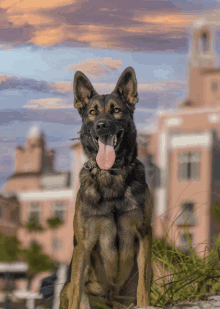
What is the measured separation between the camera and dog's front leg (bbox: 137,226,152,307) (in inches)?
116

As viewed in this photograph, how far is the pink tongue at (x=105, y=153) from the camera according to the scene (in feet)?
9.45

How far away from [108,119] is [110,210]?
0.60 meters

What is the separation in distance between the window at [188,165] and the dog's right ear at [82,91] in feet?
71.8

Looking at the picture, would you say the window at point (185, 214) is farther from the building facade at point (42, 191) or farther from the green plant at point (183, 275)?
the building facade at point (42, 191)

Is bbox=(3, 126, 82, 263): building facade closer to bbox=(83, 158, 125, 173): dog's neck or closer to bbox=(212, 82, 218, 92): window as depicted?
bbox=(212, 82, 218, 92): window

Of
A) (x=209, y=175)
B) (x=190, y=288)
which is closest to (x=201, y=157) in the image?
(x=209, y=175)

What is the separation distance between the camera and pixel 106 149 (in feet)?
9.48

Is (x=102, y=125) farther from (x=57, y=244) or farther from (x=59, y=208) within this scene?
(x=59, y=208)

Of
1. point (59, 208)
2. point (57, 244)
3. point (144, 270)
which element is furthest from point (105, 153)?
point (59, 208)

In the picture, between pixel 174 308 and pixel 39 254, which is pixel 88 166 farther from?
pixel 39 254

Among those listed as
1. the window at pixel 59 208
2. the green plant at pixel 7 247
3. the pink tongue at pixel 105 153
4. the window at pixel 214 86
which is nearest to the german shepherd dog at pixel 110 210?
the pink tongue at pixel 105 153

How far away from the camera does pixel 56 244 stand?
23.6 meters

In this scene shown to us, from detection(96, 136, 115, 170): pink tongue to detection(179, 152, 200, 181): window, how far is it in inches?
869

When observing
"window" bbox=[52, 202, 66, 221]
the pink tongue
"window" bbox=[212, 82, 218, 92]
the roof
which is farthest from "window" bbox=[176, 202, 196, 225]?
the roof
